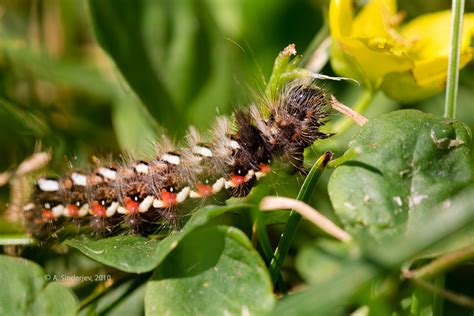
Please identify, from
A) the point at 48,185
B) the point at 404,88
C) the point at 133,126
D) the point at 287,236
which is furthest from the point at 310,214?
the point at 133,126

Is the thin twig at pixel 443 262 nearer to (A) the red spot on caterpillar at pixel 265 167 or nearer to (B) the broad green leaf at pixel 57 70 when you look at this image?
(A) the red spot on caterpillar at pixel 265 167

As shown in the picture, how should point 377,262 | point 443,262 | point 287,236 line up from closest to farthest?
point 377,262
point 443,262
point 287,236

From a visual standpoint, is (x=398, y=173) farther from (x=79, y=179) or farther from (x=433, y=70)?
(x=79, y=179)

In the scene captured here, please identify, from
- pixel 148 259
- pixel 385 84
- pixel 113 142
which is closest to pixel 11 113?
pixel 113 142

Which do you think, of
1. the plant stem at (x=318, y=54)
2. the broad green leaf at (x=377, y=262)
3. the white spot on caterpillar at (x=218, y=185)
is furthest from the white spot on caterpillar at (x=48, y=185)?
the broad green leaf at (x=377, y=262)

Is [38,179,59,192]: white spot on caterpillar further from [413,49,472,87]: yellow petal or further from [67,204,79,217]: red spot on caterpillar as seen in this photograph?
[413,49,472,87]: yellow petal
